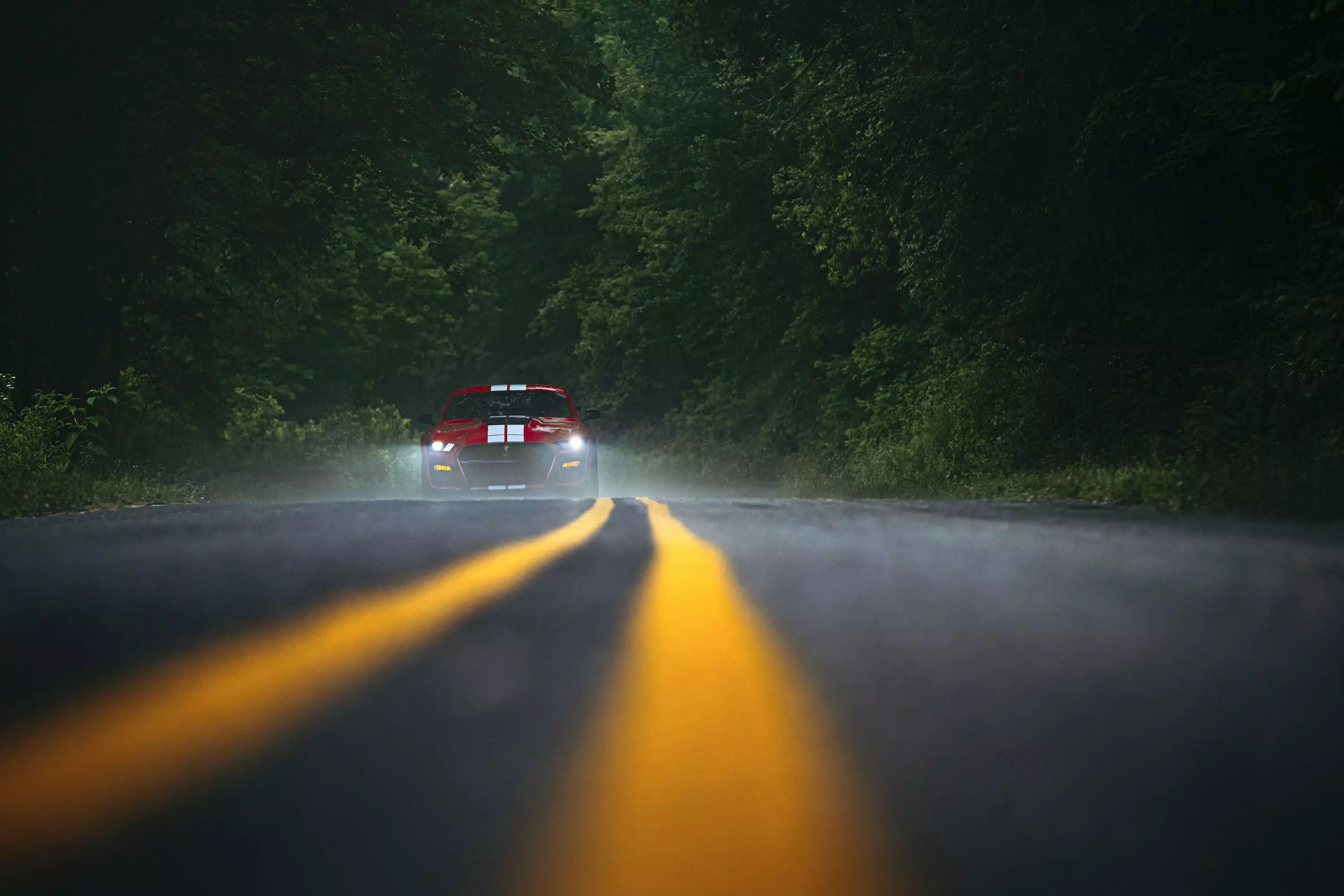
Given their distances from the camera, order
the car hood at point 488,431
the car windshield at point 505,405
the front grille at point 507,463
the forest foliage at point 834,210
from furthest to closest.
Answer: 1. the car windshield at point 505,405
2. the car hood at point 488,431
3. the front grille at point 507,463
4. the forest foliage at point 834,210

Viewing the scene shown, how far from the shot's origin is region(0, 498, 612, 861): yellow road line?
3146mm

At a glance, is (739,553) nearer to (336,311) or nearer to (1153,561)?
(1153,561)

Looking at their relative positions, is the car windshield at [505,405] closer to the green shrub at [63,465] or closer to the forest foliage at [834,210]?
the green shrub at [63,465]

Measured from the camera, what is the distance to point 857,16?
72.7ft

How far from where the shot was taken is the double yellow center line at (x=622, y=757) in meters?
2.79

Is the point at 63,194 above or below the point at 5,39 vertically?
below

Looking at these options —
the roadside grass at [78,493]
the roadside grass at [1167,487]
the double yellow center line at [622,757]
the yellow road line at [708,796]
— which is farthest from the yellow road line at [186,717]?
the roadside grass at [78,493]

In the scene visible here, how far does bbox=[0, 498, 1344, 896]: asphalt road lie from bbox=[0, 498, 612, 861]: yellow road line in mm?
16

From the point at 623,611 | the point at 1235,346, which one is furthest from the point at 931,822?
the point at 1235,346

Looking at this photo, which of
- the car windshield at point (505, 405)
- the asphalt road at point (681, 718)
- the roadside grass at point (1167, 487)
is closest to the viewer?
the asphalt road at point (681, 718)

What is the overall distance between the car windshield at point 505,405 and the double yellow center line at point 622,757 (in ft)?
51.8

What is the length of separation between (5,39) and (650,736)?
2044 cm

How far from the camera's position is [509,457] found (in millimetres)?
20219

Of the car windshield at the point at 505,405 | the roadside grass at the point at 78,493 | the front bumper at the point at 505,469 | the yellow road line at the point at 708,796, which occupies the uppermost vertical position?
the car windshield at the point at 505,405
